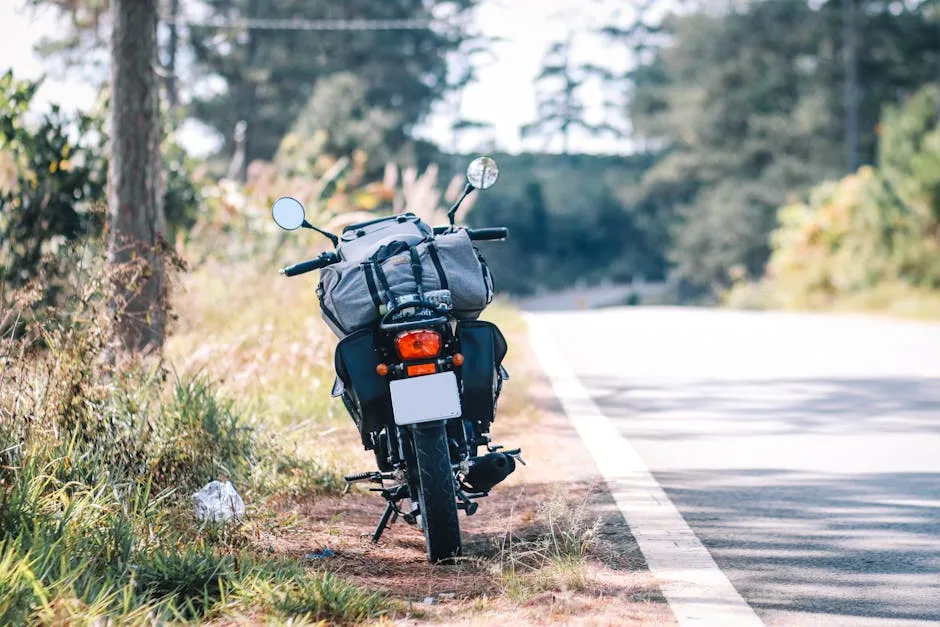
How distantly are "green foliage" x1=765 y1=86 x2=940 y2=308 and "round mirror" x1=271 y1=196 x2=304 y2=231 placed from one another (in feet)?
66.9

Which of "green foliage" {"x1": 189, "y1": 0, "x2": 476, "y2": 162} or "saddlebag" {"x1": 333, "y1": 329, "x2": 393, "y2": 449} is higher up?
"green foliage" {"x1": 189, "y1": 0, "x2": 476, "y2": 162}

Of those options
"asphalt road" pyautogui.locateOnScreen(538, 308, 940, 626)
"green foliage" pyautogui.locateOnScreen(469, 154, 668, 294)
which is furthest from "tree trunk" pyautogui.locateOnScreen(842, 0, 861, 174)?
"asphalt road" pyautogui.locateOnScreen(538, 308, 940, 626)

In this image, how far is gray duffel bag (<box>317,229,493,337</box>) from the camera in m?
4.75

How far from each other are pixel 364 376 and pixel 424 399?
303 millimetres

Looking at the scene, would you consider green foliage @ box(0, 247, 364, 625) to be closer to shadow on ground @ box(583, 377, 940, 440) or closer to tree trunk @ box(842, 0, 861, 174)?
shadow on ground @ box(583, 377, 940, 440)

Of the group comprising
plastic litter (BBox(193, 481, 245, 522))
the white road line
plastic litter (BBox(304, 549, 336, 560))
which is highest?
plastic litter (BBox(193, 481, 245, 522))

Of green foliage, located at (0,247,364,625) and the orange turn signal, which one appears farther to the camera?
the orange turn signal

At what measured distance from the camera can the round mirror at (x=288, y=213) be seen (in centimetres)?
521

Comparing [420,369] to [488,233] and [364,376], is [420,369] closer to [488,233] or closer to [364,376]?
[364,376]

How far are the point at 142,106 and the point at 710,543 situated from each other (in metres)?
5.26

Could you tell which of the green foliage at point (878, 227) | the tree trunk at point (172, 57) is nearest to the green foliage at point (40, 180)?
the green foliage at point (878, 227)

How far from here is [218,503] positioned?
5.27 m

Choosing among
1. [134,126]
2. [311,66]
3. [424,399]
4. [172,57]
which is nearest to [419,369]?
[424,399]

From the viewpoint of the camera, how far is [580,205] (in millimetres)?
65562
